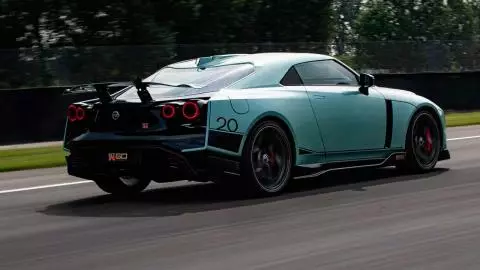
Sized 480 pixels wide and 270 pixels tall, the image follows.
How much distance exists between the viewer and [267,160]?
32.4 feet

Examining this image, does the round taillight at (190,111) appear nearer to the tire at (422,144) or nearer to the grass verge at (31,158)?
the tire at (422,144)

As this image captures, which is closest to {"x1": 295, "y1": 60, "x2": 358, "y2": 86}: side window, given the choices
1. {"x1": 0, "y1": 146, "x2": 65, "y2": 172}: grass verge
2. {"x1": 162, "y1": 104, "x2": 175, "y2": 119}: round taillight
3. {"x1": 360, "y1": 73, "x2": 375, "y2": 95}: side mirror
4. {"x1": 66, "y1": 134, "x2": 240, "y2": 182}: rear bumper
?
{"x1": 360, "y1": 73, "x2": 375, "y2": 95}: side mirror

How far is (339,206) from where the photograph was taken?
916 cm

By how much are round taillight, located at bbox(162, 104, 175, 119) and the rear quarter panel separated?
0.35m

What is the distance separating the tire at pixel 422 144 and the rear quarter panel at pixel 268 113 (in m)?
1.60

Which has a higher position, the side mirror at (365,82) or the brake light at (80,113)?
the side mirror at (365,82)

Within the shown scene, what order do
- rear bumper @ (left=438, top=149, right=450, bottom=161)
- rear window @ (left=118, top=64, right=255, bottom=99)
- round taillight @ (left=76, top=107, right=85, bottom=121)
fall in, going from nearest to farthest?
rear window @ (left=118, top=64, right=255, bottom=99) < round taillight @ (left=76, top=107, right=85, bottom=121) < rear bumper @ (left=438, top=149, right=450, bottom=161)

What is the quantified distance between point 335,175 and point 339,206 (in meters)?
2.69

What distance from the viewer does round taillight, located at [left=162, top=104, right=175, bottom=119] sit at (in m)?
9.32

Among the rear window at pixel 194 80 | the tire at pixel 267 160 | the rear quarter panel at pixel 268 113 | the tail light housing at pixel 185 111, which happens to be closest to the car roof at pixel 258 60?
the rear window at pixel 194 80

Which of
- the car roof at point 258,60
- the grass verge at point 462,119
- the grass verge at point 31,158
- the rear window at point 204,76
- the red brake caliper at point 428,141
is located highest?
the car roof at point 258,60

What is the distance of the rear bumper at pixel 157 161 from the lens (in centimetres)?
930

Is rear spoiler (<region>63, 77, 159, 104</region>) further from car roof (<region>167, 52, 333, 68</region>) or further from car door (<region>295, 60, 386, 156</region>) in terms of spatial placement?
car door (<region>295, 60, 386, 156</region>)

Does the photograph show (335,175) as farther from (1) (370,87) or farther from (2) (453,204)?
(2) (453,204)
